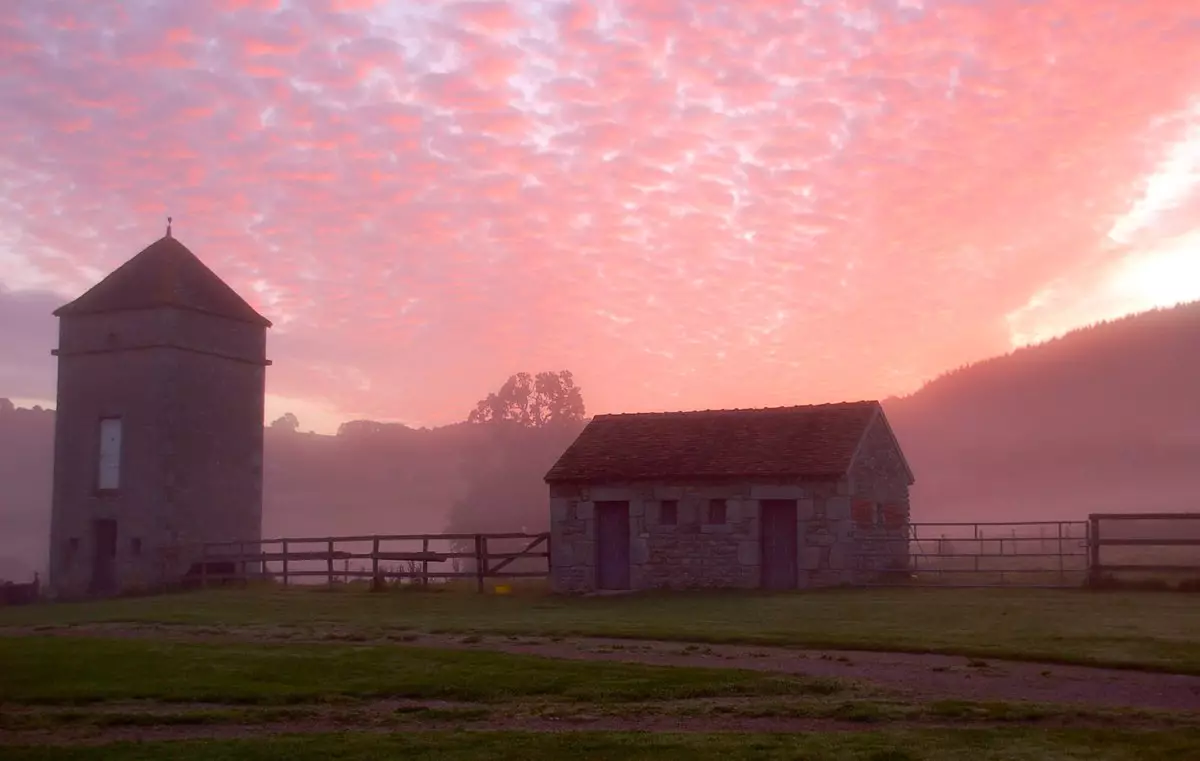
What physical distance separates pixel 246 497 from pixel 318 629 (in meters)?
19.8

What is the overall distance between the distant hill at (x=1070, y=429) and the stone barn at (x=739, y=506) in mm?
43470

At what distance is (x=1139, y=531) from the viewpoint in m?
49.4

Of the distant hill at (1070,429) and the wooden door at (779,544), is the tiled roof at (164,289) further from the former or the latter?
the distant hill at (1070,429)

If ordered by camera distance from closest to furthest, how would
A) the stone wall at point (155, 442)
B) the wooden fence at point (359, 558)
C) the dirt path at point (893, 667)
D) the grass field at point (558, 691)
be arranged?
1. the grass field at point (558, 691)
2. the dirt path at point (893, 667)
3. the wooden fence at point (359, 558)
4. the stone wall at point (155, 442)

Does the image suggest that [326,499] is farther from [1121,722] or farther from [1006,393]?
[1121,722]

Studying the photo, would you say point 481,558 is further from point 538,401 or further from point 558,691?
point 538,401

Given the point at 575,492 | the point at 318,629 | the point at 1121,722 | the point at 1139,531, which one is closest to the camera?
the point at 1121,722

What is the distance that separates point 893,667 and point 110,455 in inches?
1158

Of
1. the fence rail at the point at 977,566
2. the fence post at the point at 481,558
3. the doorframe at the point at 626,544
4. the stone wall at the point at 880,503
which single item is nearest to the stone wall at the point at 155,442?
the fence post at the point at 481,558

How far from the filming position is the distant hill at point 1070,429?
7344 cm

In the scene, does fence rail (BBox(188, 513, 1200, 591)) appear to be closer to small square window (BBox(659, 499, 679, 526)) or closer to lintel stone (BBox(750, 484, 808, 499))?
lintel stone (BBox(750, 484, 808, 499))

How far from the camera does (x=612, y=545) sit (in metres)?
29.1

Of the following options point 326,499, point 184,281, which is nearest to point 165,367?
point 184,281

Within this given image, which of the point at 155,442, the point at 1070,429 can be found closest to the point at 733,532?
the point at 155,442
